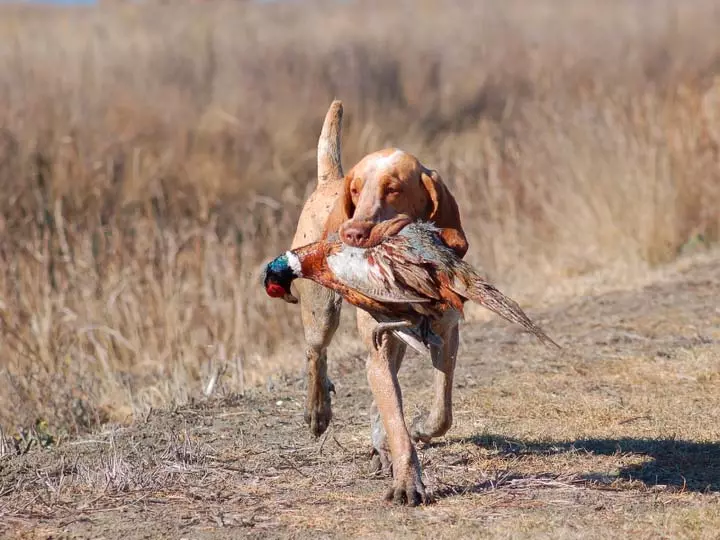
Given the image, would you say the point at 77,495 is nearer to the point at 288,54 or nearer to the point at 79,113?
the point at 79,113

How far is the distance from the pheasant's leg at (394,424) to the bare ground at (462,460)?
0.27ft

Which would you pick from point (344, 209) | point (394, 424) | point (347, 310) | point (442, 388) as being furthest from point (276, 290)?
point (347, 310)

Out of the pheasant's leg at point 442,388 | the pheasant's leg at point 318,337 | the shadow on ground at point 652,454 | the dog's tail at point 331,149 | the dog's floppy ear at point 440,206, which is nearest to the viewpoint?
the dog's floppy ear at point 440,206

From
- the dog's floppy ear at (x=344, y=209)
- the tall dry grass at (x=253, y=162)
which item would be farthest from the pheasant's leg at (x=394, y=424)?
the tall dry grass at (x=253, y=162)

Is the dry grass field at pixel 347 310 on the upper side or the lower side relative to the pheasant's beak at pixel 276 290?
lower

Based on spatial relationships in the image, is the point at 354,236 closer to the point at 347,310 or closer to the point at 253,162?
the point at 347,310

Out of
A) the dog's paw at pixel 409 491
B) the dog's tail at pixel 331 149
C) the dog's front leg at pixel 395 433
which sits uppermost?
the dog's tail at pixel 331 149

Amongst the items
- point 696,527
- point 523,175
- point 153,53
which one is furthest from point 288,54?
point 696,527

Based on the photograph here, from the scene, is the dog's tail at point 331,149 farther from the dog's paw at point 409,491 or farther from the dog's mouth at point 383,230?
the dog's paw at point 409,491

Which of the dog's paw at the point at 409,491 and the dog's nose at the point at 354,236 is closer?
the dog's nose at the point at 354,236

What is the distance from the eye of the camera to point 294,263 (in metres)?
4.55

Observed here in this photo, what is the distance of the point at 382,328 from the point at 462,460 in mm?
1030

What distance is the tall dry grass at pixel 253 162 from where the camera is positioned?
8.76 m

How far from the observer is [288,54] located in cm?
1753
